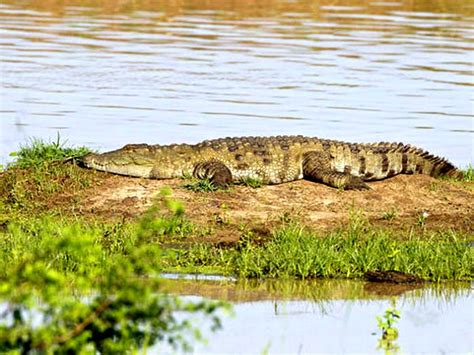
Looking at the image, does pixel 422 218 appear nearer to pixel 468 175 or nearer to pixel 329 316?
pixel 468 175

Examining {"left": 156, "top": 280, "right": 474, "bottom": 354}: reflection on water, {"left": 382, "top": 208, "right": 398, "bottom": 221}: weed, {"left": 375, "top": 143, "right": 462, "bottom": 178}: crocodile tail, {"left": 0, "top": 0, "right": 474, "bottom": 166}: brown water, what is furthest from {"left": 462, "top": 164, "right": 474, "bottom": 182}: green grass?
{"left": 156, "top": 280, "right": 474, "bottom": 354}: reflection on water

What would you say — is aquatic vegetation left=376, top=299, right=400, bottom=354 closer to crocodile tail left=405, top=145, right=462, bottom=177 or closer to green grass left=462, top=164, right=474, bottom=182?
crocodile tail left=405, top=145, right=462, bottom=177

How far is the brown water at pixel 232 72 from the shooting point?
17.4m

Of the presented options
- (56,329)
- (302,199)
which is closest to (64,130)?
(302,199)

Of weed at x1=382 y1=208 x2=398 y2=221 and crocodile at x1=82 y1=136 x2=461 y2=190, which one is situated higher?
crocodile at x1=82 y1=136 x2=461 y2=190

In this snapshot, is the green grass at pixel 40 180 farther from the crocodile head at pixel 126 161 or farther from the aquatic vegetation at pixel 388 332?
the aquatic vegetation at pixel 388 332

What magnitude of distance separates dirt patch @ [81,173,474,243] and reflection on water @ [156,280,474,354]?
1.53 m

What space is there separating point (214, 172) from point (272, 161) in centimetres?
60

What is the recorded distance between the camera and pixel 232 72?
23.0 metres

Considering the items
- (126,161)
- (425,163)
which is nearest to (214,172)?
(126,161)

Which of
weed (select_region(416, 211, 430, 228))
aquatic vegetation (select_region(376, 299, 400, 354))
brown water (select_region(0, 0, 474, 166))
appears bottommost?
brown water (select_region(0, 0, 474, 166))

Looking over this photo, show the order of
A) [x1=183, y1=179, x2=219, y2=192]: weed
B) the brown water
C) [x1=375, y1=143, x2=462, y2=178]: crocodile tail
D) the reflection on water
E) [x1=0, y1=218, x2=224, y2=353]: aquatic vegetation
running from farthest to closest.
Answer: the brown water, [x1=375, y1=143, x2=462, y2=178]: crocodile tail, [x1=183, y1=179, x2=219, y2=192]: weed, the reflection on water, [x1=0, y1=218, x2=224, y2=353]: aquatic vegetation

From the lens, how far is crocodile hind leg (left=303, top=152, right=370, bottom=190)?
12375 mm

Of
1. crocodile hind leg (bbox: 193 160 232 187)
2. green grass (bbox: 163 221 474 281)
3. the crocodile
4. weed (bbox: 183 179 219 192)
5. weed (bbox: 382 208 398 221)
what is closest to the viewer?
green grass (bbox: 163 221 474 281)
